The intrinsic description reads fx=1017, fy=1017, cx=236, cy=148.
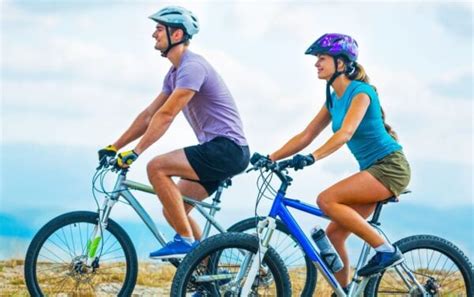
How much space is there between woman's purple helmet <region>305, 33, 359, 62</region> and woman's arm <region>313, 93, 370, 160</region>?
0.38 m

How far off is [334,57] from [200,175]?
4.78ft

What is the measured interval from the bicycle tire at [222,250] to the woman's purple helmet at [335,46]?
1.50 meters

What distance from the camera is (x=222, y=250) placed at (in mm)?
7086

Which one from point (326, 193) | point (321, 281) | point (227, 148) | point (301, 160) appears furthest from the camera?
point (321, 281)

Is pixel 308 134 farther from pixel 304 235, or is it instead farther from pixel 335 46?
pixel 304 235

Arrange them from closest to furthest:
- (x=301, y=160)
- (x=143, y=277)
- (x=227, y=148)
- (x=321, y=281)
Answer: (x=301, y=160)
(x=227, y=148)
(x=321, y=281)
(x=143, y=277)

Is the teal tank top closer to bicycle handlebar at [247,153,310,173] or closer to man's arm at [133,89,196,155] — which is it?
bicycle handlebar at [247,153,310,173]

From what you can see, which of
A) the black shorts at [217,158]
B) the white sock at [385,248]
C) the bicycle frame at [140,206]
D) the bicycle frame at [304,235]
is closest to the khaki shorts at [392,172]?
the bicycle frame at [304,235]

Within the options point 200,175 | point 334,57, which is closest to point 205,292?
point 200,175

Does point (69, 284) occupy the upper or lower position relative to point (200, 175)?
lower

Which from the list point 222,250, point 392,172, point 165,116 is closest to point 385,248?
point 392,172

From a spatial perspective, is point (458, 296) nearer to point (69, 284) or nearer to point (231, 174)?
point (231, 174)

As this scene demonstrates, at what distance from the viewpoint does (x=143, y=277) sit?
10570mm

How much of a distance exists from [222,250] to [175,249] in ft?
3.36
